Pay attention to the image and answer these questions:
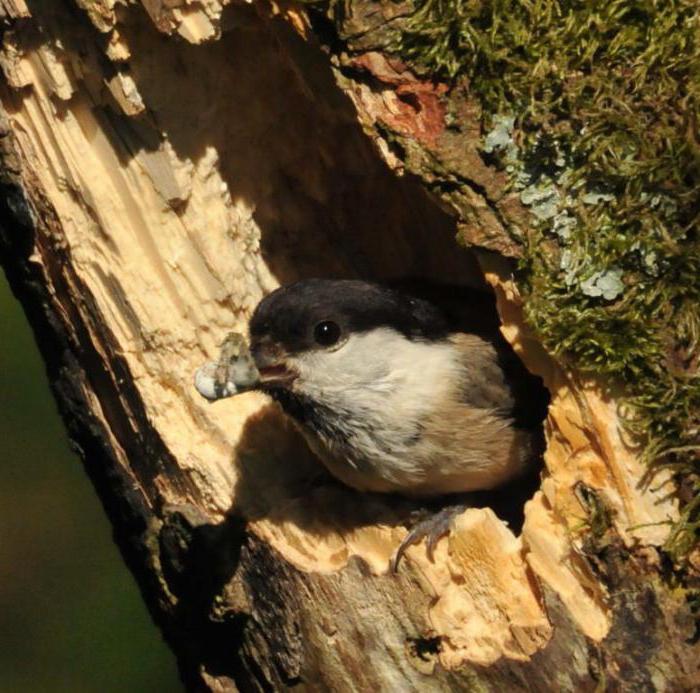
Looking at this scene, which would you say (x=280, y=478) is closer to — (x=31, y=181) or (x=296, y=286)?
(x=296, y=286)

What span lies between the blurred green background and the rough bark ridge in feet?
5.12

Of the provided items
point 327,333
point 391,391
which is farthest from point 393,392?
point 327,333

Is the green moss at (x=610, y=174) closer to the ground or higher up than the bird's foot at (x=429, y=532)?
higher up

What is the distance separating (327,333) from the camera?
299 cm

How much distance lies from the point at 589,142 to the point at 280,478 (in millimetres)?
1203

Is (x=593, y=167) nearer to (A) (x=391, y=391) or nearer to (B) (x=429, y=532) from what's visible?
(A) (x=391, y=391)

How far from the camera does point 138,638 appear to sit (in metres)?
4.79

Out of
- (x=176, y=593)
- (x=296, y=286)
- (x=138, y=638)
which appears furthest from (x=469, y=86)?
(x=138, y=638)

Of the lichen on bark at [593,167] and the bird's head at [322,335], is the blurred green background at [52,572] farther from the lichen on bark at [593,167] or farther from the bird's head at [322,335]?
the lichen on bark at [593,167]

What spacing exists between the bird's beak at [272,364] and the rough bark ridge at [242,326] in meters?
0.20

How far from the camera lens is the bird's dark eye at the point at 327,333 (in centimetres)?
298

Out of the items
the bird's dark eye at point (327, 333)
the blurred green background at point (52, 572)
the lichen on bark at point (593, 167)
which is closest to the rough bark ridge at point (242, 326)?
the lichen on bark at point (593, 167)

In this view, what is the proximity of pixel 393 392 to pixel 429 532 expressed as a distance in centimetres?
35

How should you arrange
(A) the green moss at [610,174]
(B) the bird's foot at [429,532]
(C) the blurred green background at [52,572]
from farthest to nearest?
(C) the blurred green background at [52,572], (B) the bird's foot at [429,532], (A) the green moss at [610,174]
